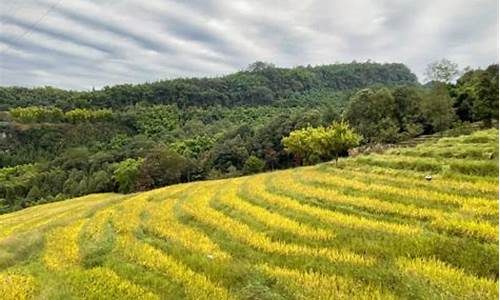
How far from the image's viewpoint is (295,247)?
430 inches

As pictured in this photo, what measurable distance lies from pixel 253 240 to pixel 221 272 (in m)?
2.86

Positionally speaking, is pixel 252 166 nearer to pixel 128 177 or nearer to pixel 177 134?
pixel 128 177

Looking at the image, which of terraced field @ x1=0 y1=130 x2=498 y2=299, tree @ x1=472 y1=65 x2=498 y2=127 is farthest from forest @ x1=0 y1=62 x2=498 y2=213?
terraced field @ x1=0 y1=130 x2=498 y2=299

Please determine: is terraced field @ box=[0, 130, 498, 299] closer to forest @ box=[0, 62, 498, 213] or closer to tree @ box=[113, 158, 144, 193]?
forest @ box=[0, 62, 498, 213]

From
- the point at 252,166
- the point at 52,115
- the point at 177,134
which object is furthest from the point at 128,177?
the point at 52,115

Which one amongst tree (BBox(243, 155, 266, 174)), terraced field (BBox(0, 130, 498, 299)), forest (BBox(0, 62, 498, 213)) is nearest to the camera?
terraced field (BBox(0, 130, 498, 299))

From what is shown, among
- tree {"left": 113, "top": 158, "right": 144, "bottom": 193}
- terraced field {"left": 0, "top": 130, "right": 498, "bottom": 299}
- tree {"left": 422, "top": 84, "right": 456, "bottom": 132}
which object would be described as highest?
tree {"left": 422, "top": 84, "right": 456, "bottom": 132}

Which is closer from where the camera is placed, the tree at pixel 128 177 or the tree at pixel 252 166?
the tree at pixel 128 177

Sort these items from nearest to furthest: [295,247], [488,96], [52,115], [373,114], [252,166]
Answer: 1. [295,247]
2. [488,96]
3. [373,114]
4. [252,166]
5. [52,115]

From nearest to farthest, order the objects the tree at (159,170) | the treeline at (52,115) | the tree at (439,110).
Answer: the tree at (439,110), the tree at (159,170), the treeline at (52,115)

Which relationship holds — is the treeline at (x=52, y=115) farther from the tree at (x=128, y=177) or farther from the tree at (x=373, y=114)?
the tree at (x=373, y=114)

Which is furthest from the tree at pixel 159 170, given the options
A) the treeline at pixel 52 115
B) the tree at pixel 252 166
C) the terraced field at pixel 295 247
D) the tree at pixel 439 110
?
the treeline at pixel 52 115

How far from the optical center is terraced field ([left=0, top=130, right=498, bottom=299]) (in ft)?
26.6

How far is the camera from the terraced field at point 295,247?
809 centimetres
